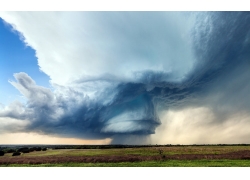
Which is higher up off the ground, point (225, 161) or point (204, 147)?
point (204, 147)

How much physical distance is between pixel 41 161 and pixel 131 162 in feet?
40.4

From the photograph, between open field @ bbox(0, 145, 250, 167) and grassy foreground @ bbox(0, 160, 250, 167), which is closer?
grassy foreground @ bbox(0, 160, 250, 167)

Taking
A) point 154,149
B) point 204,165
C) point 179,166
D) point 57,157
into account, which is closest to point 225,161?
point 204,165

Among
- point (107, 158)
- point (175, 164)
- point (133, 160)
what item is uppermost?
point (107, 158)

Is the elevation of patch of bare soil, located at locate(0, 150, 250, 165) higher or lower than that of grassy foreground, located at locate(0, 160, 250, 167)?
higher

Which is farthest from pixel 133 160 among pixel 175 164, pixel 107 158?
pixel 175 164

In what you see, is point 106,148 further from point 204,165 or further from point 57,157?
point 204,165

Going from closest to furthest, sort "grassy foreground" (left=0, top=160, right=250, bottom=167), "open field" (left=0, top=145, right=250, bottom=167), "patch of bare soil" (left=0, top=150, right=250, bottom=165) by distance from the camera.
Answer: "grassy foreground" (left=0, top=160, right=250, bottom=167) < "open field" (left=0, top=145, right=250, bottom=167) < "patch of bare soil" (left=0, top=150, right=250, bottom=165)

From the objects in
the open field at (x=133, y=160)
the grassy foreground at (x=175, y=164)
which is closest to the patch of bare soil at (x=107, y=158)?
the open field at (x=133, y=160)

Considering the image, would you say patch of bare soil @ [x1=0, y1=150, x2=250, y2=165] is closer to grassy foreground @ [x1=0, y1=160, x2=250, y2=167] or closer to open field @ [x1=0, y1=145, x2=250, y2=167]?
open field @ [x1=0, y1=145, x2=250, y2=167]

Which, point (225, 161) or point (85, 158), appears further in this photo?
point (85, 158)

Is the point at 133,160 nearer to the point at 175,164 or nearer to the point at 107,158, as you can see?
the point at 107,158

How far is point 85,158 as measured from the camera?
96.8 feet

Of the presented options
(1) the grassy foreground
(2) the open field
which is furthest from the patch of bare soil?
(1) the grassy foreground
